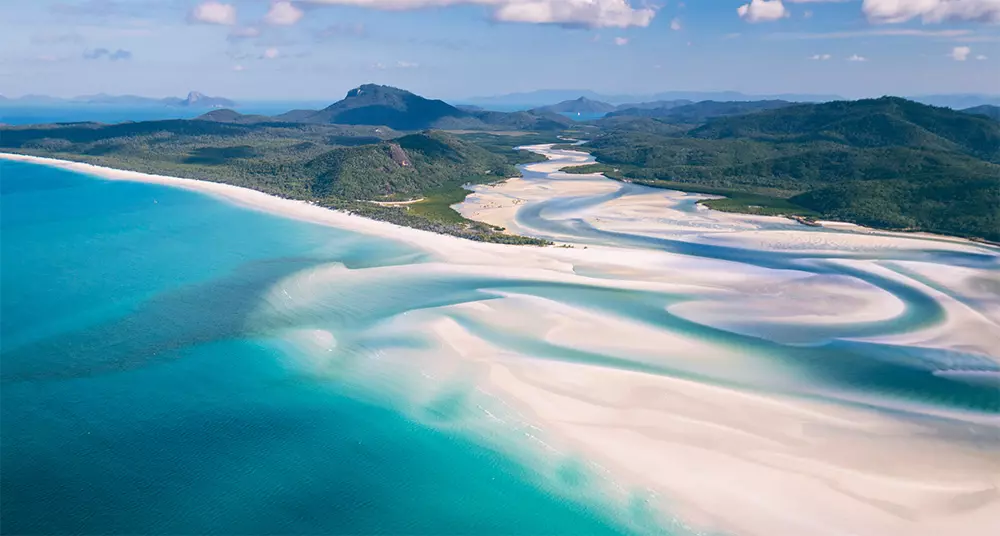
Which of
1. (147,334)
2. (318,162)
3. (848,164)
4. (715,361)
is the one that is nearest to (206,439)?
(147,334)

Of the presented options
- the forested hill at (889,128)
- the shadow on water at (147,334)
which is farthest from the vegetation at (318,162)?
the forested hill at (889,128)

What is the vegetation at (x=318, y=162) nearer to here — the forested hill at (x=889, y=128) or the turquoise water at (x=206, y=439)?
the turquoise water at (x=206, y=439)

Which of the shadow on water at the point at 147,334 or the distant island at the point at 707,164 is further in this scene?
the distant island at the point at 707,164

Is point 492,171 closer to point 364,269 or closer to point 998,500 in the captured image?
point 364,269

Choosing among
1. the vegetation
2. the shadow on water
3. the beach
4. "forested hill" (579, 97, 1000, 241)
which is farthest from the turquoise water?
"forested hill" (579, 97, 1000, 241)

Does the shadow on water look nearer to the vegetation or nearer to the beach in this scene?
the beach

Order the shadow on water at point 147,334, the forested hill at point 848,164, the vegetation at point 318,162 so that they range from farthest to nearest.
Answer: the vegetation at point 318,162 → the forested hill at point 848,164 → the shadow on water at point 147,334
